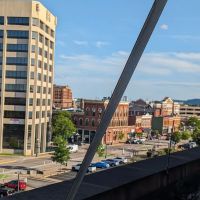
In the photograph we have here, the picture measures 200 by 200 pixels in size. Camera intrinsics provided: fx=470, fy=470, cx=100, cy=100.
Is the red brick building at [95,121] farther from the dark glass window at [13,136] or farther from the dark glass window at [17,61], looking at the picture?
the dark glass window at [17,61]

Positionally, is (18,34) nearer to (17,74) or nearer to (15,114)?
(17,74)

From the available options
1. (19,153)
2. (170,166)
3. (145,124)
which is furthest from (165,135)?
(170,166)

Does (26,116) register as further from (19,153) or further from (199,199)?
(199,199)

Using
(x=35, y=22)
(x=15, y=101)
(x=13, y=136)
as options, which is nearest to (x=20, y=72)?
(x=15, y=101)

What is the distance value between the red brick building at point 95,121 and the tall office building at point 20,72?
1079 inches

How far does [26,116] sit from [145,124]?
228 ft

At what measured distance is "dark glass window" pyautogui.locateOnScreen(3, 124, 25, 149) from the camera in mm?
76062

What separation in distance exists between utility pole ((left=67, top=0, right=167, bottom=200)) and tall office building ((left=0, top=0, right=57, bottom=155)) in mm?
69303

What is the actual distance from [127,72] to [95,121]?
326 ft

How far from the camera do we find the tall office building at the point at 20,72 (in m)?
75.0

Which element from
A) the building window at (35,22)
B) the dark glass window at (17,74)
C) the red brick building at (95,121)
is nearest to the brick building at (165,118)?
the red brick building at (95,121)

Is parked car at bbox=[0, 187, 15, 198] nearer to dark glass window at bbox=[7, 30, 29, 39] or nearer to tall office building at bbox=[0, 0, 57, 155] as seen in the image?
tall office building at bbox=[0, 0, 57, 155]

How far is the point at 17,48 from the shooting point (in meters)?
75.4

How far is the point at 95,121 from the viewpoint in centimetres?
10619
